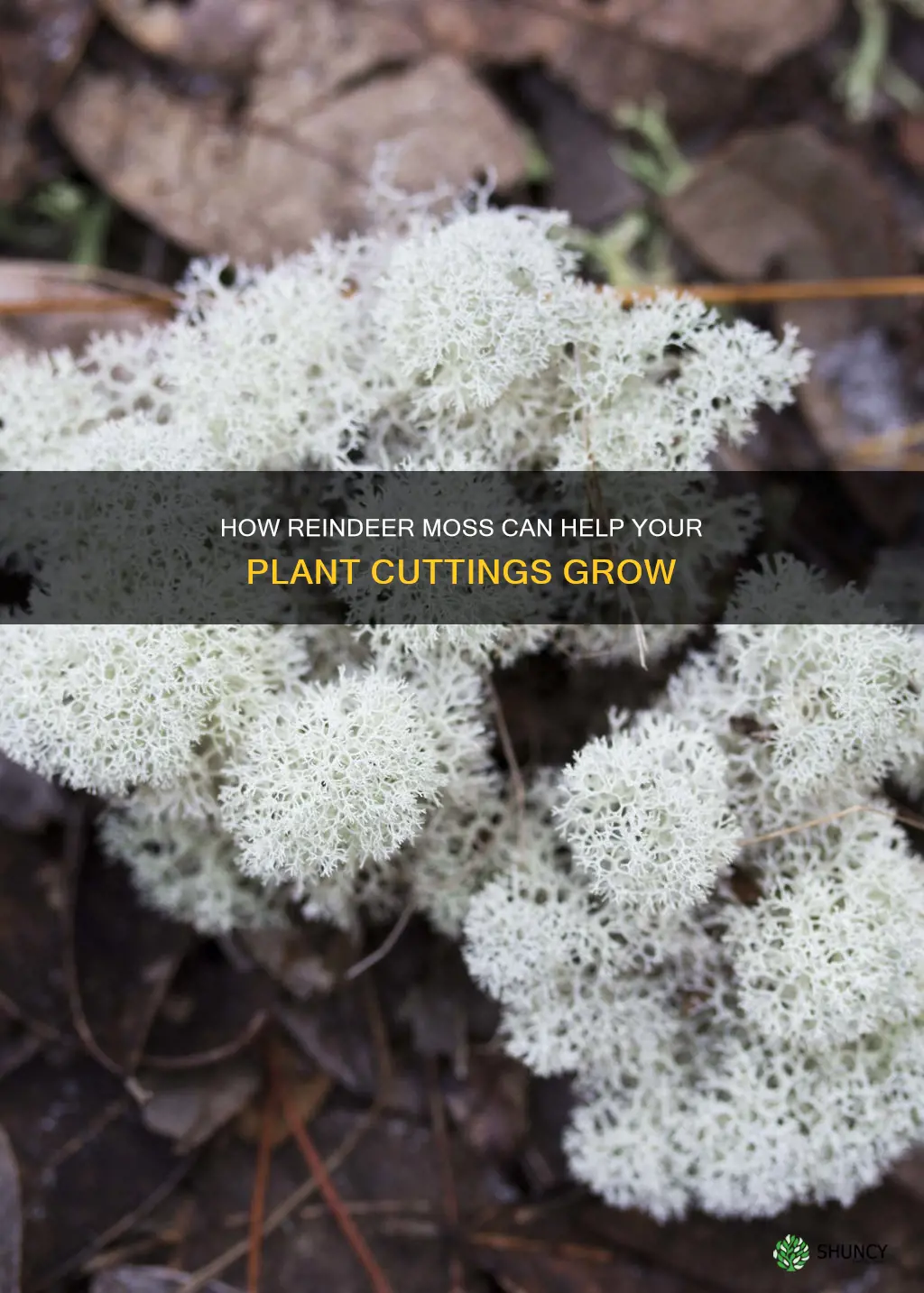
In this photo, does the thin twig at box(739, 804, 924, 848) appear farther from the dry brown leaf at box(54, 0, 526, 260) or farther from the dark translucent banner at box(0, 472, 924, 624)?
the dry brown leaf at box(54, 0, 526, 260)

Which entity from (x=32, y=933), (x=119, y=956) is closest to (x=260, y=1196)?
(x=119, y=956)

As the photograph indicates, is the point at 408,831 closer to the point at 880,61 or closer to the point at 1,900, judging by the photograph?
the point at 1,900

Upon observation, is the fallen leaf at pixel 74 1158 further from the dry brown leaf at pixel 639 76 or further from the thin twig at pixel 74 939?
the dry brown leaf at pixel 639 76

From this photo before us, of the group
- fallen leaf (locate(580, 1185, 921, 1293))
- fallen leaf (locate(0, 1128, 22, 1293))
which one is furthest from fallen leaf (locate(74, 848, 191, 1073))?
fallen leaf (locate(580, 1185, 921, 1293))

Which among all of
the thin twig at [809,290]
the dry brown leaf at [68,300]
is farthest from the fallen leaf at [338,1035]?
the thin twig at [809,290]

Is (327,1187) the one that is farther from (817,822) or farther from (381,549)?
(381,549)
